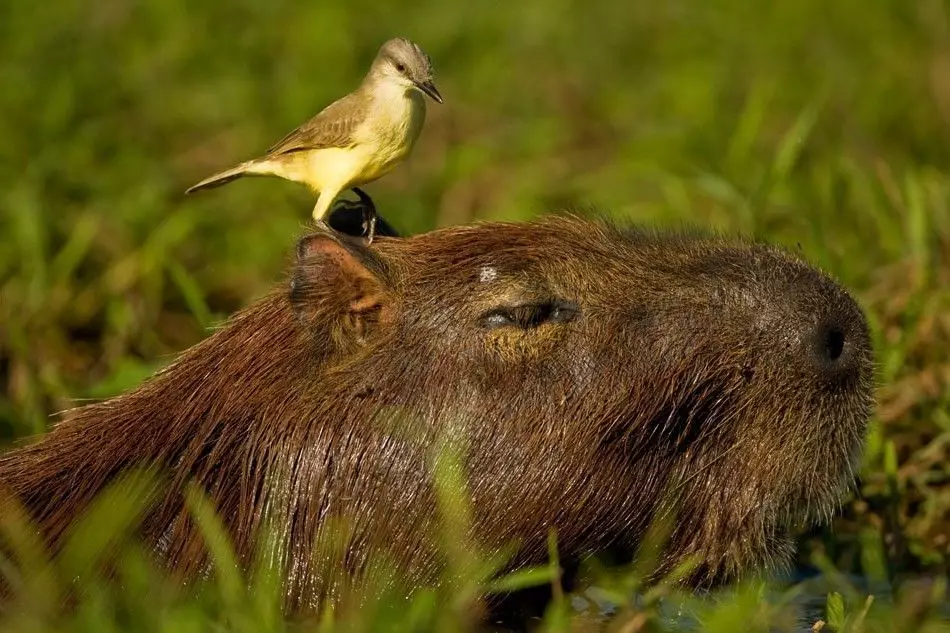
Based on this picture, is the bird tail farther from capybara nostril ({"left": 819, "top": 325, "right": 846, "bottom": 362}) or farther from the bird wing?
capybara nostril ({"left": 819, "top": 325, "right": 846, "bottom": 362})

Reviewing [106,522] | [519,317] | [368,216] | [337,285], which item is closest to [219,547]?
[106,522]

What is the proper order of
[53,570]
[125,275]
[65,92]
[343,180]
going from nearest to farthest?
[53,570] < [343,180] < [125,275] < [65,92]

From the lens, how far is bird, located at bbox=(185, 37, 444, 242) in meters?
4.06

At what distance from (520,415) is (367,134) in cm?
73

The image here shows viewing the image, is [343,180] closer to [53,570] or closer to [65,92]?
[53,570]

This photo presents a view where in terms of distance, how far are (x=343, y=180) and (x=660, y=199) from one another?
332 cm

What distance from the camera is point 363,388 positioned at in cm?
387

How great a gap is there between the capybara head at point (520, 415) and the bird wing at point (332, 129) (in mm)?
272

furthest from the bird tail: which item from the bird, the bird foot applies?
the bird foot

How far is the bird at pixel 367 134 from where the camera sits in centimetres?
406

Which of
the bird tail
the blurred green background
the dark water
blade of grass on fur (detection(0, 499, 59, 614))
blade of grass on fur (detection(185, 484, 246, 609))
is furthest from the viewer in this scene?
the blurred green background

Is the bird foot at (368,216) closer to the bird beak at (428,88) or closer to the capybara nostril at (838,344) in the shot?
the bird beak at (428,88)

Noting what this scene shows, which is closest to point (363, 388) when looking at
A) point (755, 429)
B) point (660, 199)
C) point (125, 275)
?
point (755, 429)

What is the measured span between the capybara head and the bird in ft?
0.63
